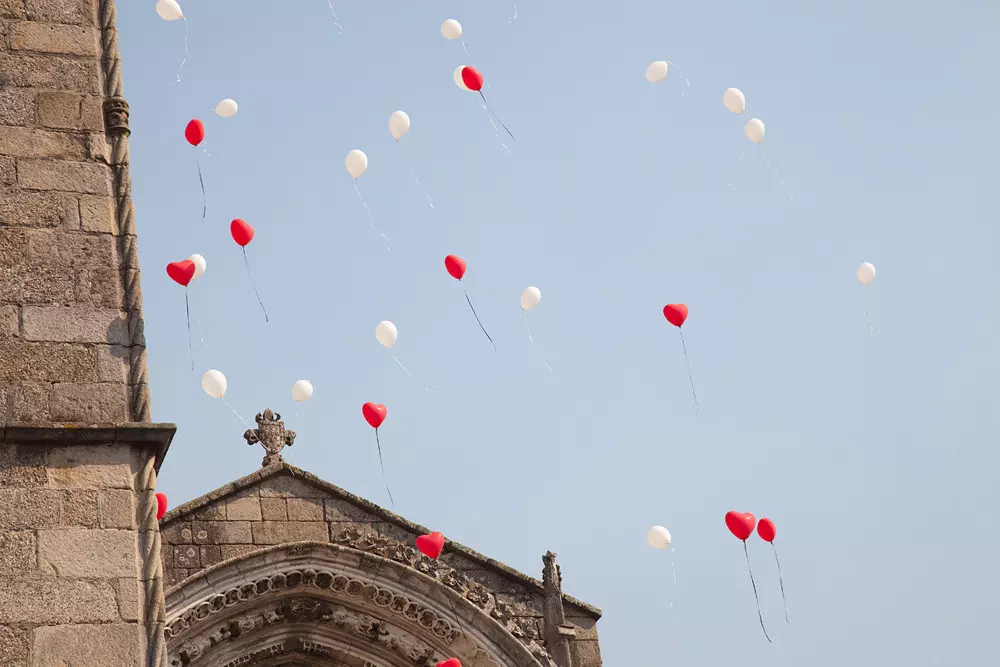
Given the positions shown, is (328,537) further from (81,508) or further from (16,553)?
(16,553)

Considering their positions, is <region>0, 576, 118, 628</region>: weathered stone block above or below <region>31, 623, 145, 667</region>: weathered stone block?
above

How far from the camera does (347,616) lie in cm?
1227

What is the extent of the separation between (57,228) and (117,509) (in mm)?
1452

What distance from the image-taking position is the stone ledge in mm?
7004

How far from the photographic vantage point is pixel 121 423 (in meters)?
7.16

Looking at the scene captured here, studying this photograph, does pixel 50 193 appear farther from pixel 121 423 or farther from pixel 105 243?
pixel 121 423

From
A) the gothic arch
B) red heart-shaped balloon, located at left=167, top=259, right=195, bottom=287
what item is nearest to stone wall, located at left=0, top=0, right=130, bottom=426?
red heart-shaped balloon, located at left=167, top=259, right=195, bottom=287

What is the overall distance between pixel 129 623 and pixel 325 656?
5.60 m

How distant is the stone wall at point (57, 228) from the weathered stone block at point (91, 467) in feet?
0.48

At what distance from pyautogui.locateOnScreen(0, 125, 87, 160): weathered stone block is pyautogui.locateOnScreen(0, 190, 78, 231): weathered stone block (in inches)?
8.6

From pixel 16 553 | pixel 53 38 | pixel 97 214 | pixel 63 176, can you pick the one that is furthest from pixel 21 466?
pixel 53 38

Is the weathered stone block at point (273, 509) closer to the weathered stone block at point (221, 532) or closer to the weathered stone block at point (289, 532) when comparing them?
the weathered stone block at point (289, 532)

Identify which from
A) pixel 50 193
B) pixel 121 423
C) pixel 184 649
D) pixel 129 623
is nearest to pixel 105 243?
pixel 50 193

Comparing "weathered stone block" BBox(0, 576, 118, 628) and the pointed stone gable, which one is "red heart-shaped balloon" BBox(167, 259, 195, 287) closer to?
the pointed stone gable
